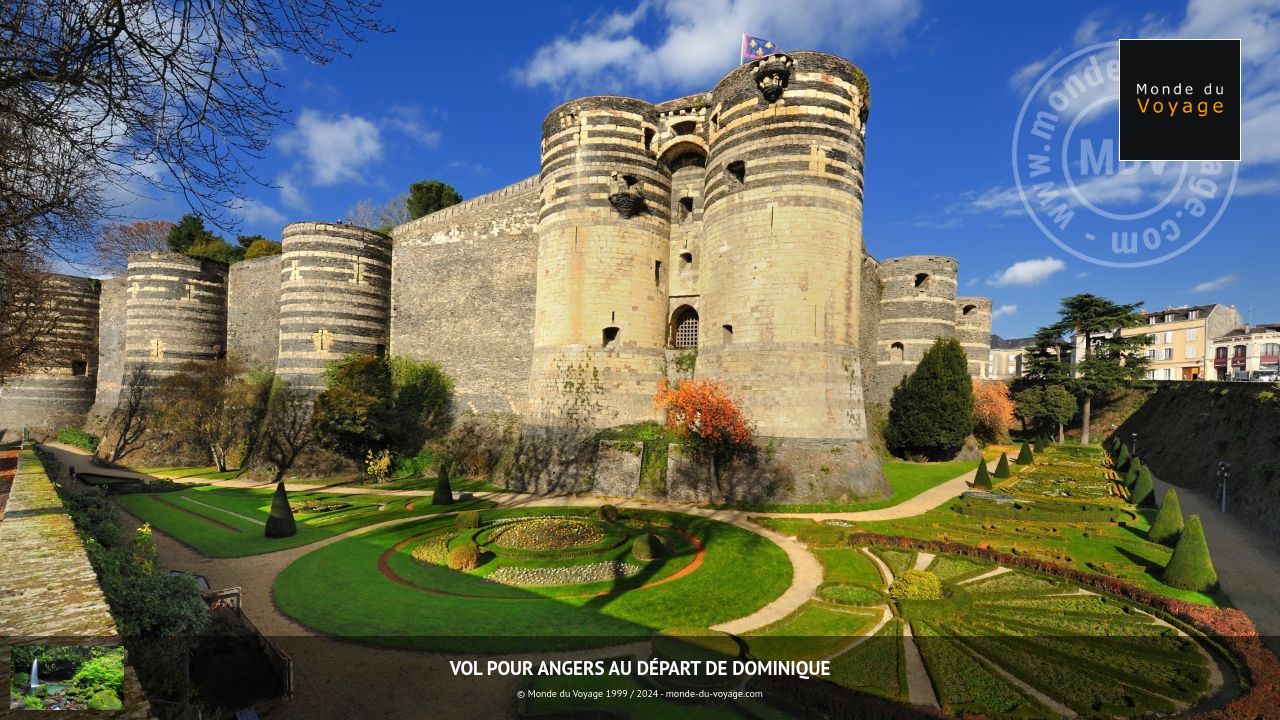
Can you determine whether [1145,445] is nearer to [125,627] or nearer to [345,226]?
[125,627]

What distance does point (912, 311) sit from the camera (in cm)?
3678

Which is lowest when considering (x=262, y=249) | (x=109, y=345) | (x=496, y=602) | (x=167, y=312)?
(x=496, y=602)

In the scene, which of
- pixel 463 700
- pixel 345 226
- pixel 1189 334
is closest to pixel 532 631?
pixel 463 700

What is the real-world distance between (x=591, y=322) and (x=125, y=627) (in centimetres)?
1911

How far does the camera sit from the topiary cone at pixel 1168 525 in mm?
15555

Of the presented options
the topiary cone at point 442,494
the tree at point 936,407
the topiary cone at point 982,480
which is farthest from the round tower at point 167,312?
the topiary cone at point 982,480

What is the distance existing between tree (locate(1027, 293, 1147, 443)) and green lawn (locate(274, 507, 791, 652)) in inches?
1484

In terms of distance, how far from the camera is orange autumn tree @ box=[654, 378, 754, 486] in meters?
21.0

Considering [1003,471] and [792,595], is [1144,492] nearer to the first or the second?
[1003,471]

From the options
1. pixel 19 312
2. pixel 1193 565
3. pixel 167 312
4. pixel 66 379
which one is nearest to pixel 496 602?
pixel 1193 565

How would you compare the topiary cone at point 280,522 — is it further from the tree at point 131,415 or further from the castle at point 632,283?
the tree at point 131,415

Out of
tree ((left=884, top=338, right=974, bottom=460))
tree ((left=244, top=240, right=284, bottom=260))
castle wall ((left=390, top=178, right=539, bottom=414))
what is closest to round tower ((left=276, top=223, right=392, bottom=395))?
castle wall ((left=390, top=178, right=539, bottom=414))

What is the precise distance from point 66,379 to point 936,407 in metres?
61.7

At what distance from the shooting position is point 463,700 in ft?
27.7
